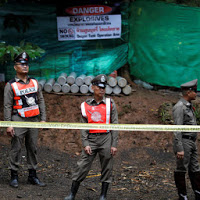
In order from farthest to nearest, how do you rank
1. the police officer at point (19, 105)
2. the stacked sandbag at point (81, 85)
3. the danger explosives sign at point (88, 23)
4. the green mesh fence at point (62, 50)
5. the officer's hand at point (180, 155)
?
the green mesh fence at point (62, 50)
the danger explosives sign at point (88, 23)
the stacked sandbag at point (81, 85)
the police officer at point (19, 105)
the officer's hand at point (180, 155)

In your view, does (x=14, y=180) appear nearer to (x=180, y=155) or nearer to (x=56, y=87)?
(x=180, y=155)

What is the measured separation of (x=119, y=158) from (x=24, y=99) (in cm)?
346

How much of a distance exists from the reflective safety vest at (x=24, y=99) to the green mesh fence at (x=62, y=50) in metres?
5.64

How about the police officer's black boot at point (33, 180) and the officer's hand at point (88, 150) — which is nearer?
the officer's hand at point (88, 150)

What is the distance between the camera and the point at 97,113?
5691mm

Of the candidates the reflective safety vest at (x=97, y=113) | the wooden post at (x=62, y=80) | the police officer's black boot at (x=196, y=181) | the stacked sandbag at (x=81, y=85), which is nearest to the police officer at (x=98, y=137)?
the reflective safety vest at (x=97, y=113)

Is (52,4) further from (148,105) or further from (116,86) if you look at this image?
(148,105)

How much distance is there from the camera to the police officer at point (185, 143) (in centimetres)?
571

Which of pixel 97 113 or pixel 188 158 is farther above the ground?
pixel 97 113

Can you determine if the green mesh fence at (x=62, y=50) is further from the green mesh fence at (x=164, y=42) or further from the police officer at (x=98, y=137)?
the police officer at (x=98, y=137)

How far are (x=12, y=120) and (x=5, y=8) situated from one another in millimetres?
6436

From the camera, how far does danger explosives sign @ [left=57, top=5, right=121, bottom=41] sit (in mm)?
11609

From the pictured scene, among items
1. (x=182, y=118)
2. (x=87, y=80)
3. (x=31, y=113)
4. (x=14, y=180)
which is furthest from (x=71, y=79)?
(x=182, y=118)

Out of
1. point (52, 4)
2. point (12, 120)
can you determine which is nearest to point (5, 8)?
point (52, 4)
